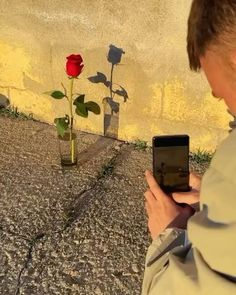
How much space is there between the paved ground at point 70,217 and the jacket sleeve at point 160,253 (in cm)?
90

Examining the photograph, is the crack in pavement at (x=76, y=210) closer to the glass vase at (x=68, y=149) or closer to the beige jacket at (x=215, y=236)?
the glass vase at (x=68, y=149)

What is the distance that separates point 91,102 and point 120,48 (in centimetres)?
34

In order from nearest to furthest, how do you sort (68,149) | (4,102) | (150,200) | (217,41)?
1. (217,41)
2. (150,200)
3. (68,149)
4. (4,102)

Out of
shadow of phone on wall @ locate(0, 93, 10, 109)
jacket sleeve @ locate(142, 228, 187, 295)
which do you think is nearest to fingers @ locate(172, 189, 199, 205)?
jacket sleeve @ locate(142, 228, 187, 295)

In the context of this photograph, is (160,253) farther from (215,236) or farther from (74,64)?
(74,64)

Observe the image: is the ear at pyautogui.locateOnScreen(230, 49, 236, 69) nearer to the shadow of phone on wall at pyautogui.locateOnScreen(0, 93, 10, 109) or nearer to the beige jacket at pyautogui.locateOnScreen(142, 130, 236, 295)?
the beige jacket at pyautogui.locateOnScreen(142, 130, 236, 295)

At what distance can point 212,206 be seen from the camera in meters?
0.95

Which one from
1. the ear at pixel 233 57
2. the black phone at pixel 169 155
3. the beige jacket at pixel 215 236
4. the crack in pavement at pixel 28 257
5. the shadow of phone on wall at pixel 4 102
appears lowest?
the crack in pavement at pixel 28 257

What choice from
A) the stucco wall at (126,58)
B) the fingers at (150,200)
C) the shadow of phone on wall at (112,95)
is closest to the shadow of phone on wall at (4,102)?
the stucco wall at (126,58)

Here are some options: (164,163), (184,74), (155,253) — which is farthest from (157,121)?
(155,253)

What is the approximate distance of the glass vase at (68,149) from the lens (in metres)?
3.05

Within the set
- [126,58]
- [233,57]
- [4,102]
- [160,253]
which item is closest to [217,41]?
[233,57]

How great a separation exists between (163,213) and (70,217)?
3.77 feet

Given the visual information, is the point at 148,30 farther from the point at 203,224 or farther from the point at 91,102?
the point at 203,224
